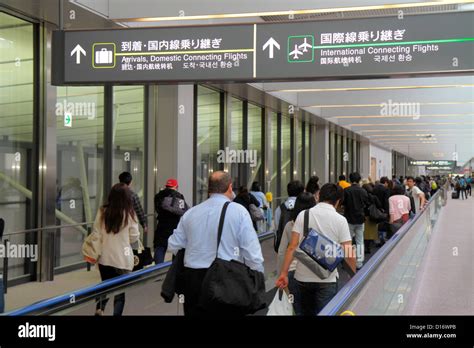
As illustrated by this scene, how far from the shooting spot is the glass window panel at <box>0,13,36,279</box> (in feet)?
27.0

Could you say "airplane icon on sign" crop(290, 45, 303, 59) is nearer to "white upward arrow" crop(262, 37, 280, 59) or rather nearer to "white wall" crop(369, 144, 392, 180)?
"white upward arrow" crop(262, 37, 280, 59)

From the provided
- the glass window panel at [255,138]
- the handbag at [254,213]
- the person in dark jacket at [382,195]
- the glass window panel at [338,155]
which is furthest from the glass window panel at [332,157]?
the handbag at [254,213]

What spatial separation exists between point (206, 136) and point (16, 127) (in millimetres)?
6663

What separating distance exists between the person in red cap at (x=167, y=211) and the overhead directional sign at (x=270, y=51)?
1801mm

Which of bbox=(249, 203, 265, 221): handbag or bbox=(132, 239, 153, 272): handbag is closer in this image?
bbox=(132, 239, 153, 272): handbag

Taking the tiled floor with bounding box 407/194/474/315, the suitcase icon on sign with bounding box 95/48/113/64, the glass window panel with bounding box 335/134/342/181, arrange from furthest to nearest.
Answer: the glass window panel with bounding box 335/134/342/181, the tiled floor with bounding box 407/194/474/315, the suitcase icon on sign with bounding box 95/48/113/64

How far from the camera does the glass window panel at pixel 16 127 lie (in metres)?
8.23

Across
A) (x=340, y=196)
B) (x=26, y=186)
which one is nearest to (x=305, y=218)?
(x=340, y=196)

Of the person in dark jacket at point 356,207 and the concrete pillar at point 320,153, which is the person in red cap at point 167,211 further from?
the concrete pillar at point 320,153

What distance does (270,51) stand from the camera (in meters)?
6.36

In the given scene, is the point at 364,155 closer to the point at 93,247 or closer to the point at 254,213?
the point at 254,213

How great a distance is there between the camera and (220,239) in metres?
3.63

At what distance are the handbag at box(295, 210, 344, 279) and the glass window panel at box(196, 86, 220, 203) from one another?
9.46 metres

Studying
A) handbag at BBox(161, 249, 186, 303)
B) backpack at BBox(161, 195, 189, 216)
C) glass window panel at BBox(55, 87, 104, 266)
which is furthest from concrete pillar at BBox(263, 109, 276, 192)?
handbag at BBox(161, 249, 186, 303)
